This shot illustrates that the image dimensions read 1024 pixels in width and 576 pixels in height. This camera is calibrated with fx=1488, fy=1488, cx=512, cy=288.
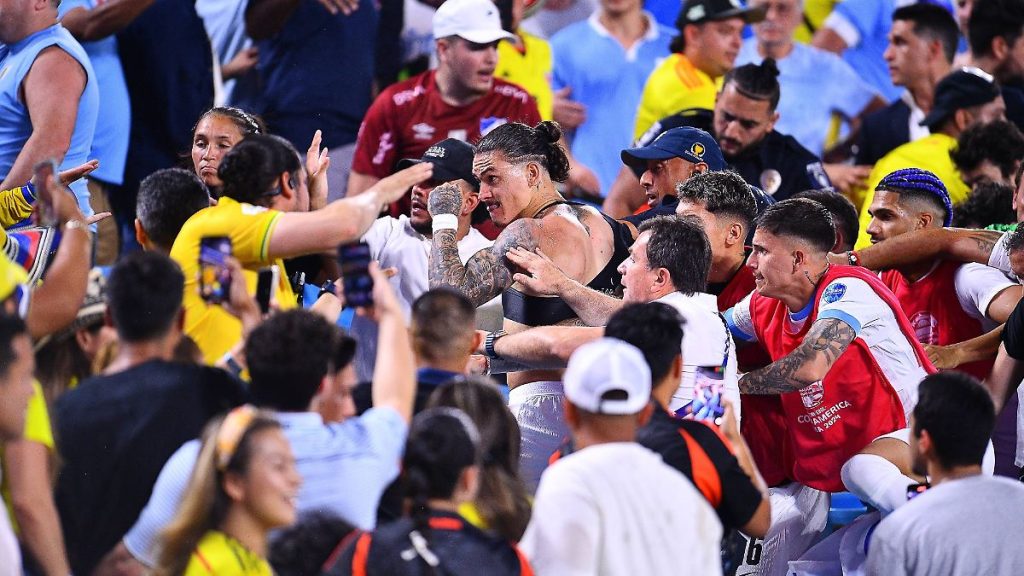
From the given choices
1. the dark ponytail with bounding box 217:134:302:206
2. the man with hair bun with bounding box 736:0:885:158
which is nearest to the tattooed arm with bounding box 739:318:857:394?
the dark ponytail with bounding box 217:134:302:206

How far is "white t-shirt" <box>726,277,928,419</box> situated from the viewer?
580 centimetres

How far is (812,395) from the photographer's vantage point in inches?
235

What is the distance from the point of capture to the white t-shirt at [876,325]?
19.0ft

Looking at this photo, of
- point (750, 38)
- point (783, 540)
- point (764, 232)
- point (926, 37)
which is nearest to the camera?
point (764, 232)

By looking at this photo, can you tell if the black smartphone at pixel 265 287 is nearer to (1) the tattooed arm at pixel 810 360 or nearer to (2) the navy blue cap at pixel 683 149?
(1) the tattooed arm at pixel 810 360

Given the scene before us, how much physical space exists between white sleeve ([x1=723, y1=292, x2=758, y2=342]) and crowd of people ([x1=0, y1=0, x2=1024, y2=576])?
0.07ft

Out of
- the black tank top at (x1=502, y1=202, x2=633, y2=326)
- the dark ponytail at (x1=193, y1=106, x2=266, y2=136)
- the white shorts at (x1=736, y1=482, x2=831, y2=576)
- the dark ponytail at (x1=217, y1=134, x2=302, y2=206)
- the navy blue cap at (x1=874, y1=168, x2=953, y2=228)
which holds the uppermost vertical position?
the navy blue cap at (x1=874, y1=168, x2=953, y2=228)

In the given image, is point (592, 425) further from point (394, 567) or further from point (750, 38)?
point (750, 38)

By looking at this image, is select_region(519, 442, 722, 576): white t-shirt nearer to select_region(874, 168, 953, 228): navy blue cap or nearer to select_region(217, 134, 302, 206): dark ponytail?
select_region(217, 134, 302, 206): dark ponytail

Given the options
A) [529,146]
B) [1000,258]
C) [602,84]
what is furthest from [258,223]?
[602,84]

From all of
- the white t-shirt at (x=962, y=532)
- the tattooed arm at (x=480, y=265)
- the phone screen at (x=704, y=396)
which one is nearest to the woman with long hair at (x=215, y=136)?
the tattooed arm at (x=480, y=265)

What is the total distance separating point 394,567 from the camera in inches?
146

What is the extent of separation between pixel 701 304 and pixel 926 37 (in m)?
4.95

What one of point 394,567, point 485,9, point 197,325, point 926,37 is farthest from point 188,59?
point 394,567
